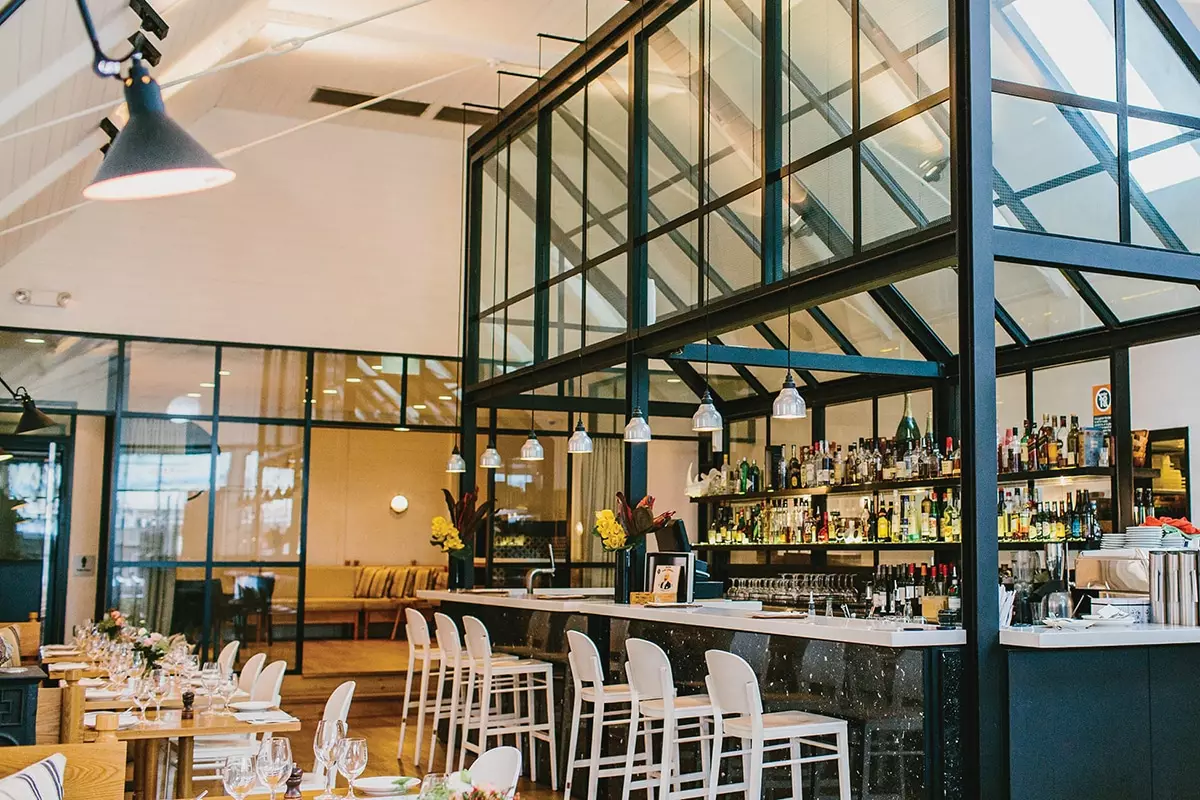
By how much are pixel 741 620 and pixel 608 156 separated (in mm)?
4009

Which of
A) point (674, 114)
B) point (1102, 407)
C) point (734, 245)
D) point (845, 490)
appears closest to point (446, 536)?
point (845, 490)

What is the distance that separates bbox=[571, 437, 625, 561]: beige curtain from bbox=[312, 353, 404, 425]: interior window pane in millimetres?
1922

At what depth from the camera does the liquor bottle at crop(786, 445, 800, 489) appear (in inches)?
402

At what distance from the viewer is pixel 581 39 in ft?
33.3

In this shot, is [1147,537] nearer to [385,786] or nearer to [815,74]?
[815,74]

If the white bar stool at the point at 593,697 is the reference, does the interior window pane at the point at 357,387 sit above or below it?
above

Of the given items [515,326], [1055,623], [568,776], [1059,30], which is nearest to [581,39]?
[515,326]

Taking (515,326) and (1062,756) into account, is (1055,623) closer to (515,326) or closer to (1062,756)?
(1062,756)

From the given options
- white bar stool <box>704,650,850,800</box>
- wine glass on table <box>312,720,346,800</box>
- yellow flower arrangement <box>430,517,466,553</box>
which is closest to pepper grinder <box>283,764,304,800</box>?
wine glass on table <box>312,720,346,800</box>

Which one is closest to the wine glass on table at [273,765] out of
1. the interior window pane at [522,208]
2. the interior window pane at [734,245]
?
the interior window pane at [734,245]

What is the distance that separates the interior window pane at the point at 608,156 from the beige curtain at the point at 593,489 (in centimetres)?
372

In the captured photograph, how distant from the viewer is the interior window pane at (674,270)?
289 inches

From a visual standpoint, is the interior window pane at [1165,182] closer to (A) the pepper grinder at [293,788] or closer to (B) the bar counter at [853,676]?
(B) the bar counter at [853,676]

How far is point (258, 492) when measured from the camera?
11.5m
